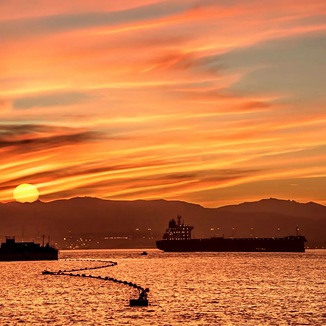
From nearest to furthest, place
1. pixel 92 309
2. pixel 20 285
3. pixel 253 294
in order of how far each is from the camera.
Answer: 1. pixel 92 309
2. pixel 253 294
3. pixel 20 285

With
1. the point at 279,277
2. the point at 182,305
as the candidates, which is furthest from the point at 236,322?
the point at 279,277

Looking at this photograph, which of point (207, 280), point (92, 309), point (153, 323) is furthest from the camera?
point (207, 280)

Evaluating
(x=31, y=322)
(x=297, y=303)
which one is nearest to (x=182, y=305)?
(x=297, y=303)

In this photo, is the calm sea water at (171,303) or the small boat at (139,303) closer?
the calm sea water at (171,303)

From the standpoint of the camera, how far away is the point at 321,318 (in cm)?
8919

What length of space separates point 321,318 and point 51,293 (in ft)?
182

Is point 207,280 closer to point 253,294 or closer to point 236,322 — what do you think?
point 253,294

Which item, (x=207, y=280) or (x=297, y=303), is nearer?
(x=297, y=303)

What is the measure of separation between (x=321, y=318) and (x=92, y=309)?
3133 centimetres

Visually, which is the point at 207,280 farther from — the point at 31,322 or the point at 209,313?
the point at 31,322

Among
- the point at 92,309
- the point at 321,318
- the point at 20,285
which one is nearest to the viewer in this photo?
the point at 321,318

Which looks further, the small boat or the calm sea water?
the small boat

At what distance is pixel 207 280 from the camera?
164 metres

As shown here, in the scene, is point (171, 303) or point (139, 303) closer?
point (139, 303)
